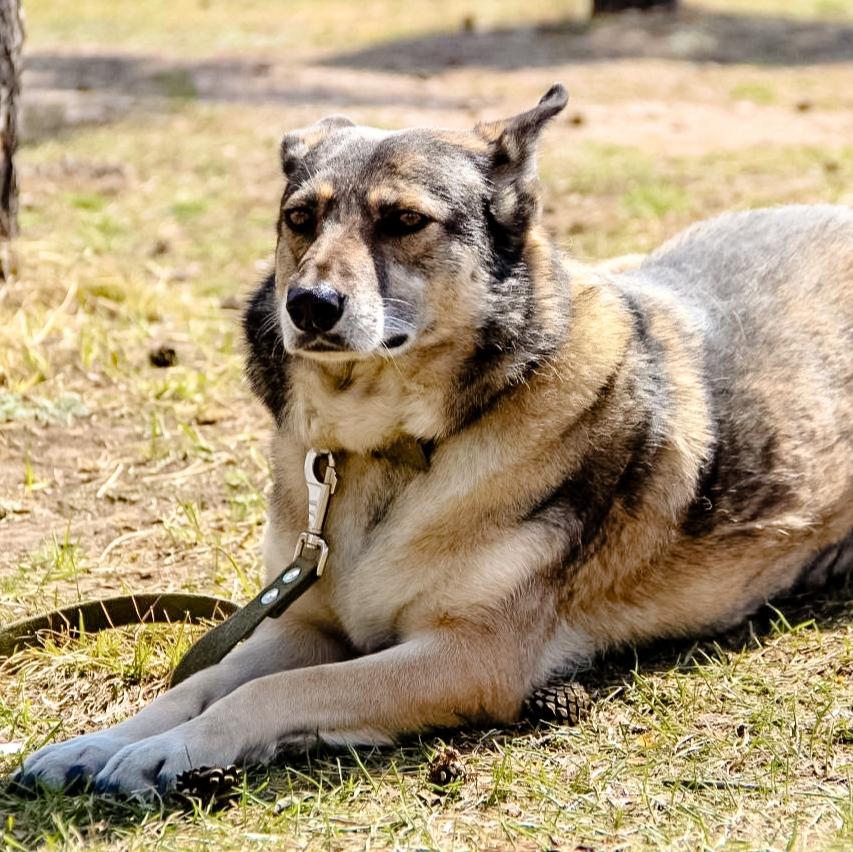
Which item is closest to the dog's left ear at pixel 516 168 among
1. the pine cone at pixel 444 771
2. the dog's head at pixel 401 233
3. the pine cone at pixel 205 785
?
the dog's head at pixel 401 233

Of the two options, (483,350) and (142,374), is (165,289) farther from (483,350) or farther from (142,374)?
(483,350)

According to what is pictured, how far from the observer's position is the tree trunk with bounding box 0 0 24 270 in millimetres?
6289

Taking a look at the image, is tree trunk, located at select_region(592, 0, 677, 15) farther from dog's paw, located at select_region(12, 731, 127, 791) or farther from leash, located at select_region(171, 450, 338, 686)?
dog's paw, located at select_region(12, 731, 127, 791)

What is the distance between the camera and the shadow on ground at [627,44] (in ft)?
43.1

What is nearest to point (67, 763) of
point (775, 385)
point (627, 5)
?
point (775, 385)

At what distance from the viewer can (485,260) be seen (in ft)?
12.5

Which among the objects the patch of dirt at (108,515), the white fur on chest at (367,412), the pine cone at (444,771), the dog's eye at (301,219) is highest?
the dog's eye at (301,219)

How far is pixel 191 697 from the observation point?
3658 mm

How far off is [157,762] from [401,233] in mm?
1537

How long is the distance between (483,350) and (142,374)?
285 centimetres

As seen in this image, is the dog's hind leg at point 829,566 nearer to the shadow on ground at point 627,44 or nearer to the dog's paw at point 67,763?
the dog's paw at point 67,763

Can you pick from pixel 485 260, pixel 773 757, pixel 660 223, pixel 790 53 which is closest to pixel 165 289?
pixel 660 223

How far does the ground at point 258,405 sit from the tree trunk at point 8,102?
0.38 meters

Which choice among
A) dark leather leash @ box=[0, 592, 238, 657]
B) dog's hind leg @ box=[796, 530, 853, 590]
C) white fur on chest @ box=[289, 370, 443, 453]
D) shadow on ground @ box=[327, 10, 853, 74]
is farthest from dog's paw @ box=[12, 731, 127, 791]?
shadow on ground @ box=[327, 10, 853, 74]
